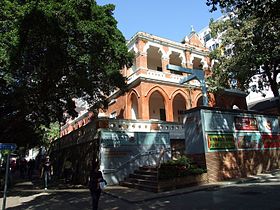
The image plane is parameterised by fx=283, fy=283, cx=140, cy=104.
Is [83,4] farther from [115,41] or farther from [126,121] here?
[126,121]

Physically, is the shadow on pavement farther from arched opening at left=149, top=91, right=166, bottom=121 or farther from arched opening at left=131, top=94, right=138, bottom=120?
arched opening at left=149, top=91, right=166, bottom=121

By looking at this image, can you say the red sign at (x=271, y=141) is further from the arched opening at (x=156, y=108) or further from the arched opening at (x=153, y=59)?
the arched opening at (x=153, y=59)

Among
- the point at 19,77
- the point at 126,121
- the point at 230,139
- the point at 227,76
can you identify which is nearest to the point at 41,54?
the point at 19,77

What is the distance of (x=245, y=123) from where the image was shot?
1633 centimetres

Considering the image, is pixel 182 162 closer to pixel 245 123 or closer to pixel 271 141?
pixel 245 123

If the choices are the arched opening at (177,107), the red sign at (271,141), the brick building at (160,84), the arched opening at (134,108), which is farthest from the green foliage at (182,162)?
the arched opening at (177,107)

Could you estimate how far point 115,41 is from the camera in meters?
A: 15.6

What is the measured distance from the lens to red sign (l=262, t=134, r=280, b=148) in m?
16.9

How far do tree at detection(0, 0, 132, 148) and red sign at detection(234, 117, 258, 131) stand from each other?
7094mm

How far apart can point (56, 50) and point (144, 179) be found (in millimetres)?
7753

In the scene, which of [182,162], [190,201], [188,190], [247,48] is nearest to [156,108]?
[247,48]

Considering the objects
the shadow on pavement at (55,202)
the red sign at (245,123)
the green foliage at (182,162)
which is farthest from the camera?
the red sign at (245,123)

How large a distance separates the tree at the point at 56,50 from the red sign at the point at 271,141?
9.24 metres

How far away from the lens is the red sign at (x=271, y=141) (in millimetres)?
16938
